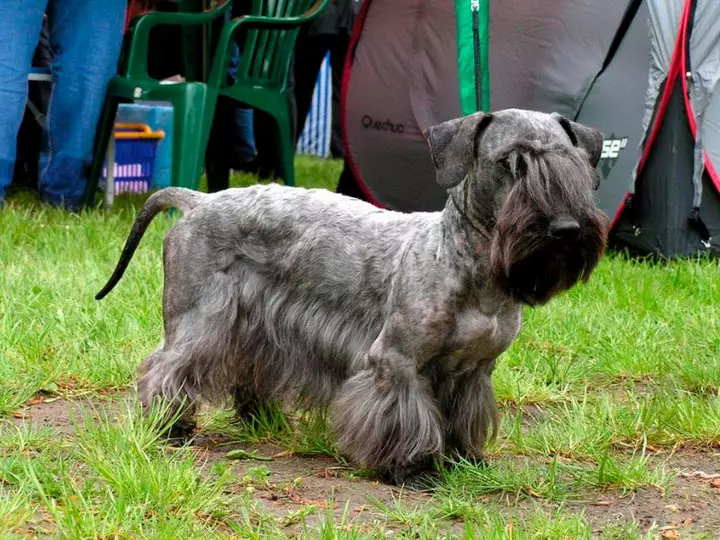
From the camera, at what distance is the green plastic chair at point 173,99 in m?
6.79

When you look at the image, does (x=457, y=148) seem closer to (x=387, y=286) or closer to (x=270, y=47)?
(x=387, y=286)

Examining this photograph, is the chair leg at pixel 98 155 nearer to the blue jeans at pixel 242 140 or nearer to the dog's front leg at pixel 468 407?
the blue jeans at pixel 242 140

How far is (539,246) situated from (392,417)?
71cm

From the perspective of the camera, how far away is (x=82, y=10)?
22.5ft

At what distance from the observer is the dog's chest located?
3.36 m

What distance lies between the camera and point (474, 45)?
536 cm

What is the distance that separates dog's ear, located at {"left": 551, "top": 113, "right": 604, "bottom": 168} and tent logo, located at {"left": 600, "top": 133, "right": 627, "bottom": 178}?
3.15 metres

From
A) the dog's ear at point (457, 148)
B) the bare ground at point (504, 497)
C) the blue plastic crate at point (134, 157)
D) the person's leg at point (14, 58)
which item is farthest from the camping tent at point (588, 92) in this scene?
the bare ground at point (504, 497)

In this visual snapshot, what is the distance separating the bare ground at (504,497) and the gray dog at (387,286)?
0.41 feet

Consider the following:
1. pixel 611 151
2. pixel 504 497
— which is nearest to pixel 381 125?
pixel 611 151

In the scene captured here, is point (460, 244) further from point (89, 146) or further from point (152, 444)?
point (89, 146)

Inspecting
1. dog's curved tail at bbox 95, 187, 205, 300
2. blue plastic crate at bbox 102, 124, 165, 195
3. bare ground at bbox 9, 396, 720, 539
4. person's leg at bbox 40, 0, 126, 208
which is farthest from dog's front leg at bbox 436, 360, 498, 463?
blue plastic crate at bbox 102, 124, 165, 195

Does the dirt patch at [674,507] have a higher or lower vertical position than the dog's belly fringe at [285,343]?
lower

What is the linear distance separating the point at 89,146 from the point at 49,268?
182 centimetres
